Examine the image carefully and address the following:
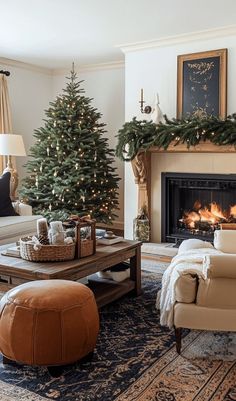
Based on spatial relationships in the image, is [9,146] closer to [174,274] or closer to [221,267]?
[174,274]

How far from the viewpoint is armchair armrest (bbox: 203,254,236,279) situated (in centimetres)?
237

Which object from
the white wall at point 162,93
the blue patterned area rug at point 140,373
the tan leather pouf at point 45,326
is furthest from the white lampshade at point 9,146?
the tan leather pouf at point 45,326

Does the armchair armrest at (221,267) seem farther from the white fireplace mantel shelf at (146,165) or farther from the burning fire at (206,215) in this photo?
the burning fire at (206,215)

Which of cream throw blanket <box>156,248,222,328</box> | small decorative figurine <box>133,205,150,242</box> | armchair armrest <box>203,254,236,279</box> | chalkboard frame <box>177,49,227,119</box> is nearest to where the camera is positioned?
armchair armrest <box>203,254,236,279</box>

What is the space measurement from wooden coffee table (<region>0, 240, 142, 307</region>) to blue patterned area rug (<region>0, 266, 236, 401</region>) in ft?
1.41

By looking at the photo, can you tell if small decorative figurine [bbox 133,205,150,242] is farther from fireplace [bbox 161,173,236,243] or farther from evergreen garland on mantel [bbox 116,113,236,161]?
evergreen garland on mantel [bbox 116,113,236,161]

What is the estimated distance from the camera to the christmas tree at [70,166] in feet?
18.2

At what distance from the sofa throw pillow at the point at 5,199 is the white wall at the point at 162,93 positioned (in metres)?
1.57

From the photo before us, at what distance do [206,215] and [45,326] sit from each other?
3430 mm

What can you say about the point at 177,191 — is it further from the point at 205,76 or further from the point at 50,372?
the point at 50,372

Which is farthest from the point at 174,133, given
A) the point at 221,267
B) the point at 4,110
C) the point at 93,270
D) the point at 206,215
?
the point at 4,110

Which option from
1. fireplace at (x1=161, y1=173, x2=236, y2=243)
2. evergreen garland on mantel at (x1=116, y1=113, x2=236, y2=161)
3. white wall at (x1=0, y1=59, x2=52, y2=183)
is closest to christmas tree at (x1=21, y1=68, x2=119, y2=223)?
evergreen garland on mantel at (x1=116, y1=113, x2=236, y2=161)

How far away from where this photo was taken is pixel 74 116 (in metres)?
5.66

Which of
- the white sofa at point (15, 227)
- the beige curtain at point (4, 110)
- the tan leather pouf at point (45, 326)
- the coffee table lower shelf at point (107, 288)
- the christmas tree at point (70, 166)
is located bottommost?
the coffee table lower shelf at point (107, 288)
